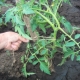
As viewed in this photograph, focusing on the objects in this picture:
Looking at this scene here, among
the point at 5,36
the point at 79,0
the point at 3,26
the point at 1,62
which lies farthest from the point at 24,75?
the point at 79,0

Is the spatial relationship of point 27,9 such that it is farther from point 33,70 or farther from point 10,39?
point 33,70

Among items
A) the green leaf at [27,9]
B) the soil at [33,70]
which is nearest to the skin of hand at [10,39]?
the soil at [33,70]

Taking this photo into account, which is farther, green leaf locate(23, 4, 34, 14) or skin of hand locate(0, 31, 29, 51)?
skin of hand locate(0, 31, 29, 51)

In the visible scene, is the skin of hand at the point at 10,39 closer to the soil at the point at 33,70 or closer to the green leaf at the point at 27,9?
the soil at the point at 33,70

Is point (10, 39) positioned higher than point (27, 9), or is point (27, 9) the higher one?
point (27, 9)

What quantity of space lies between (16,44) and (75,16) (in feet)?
3.10

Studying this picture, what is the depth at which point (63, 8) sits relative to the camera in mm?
2303

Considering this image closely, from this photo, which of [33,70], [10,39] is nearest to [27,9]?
[10,39]

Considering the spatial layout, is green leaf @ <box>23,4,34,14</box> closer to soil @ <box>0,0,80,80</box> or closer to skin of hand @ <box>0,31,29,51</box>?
skin of hand @ <box>0,31,29,51</box>

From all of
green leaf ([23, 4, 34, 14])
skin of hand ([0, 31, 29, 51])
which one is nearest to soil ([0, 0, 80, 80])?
skin of hand ([0, 31, 29, 51])

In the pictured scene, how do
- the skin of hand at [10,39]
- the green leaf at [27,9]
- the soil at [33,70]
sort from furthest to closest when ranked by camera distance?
1. the soil at [33,70]
2. the skin of hand at [10,39]
3. the green leaf at [27,9]

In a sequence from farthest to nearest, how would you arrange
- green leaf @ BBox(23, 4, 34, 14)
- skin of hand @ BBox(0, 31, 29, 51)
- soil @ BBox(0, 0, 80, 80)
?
soil @ BBox(0, 0, 80, 80), skin of hand @ BBox(0, 31, 29, 51), green leaf @ BBox(23, 4, 34, 14)

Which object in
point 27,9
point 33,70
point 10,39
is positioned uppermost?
point 27,9

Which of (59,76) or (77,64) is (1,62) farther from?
(77,64)
